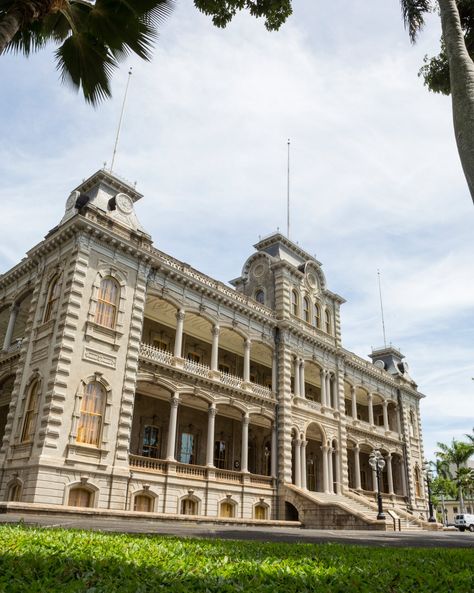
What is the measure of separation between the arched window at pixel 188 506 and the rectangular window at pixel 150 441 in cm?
381

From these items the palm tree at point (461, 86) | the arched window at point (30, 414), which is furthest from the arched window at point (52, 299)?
the palm tree at point (461, 86)

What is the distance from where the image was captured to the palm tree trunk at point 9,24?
8633 millimetres

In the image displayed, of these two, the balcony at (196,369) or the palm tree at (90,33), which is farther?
the balcony at (196,369)

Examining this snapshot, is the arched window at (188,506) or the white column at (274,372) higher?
the white column at (274,372)

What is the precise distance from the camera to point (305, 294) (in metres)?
32.8

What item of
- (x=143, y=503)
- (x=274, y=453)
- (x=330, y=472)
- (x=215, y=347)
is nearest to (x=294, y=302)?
(x=215, y=347)

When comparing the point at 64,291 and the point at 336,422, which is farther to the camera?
the point at 336,422

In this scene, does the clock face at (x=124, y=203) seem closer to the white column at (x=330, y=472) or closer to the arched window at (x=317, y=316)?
the arched window at (x=317, y=316)

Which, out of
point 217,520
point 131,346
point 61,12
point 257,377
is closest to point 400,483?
point 257,377

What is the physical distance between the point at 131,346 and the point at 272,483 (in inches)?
453

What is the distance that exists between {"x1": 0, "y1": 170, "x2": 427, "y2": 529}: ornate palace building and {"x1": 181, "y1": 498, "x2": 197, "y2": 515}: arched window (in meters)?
0.05

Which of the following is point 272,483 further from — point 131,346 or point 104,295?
point 104,295

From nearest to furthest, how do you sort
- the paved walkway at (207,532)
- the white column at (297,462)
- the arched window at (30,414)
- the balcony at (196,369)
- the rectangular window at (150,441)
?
the paved walkway at (207,532), the arched window at (30,414), the balcony at (196,369), the rectangular window at (150,441), the white column at (297,462)

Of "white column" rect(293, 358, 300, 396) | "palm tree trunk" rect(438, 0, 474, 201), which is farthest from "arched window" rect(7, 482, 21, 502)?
"palm tree trunk" rect(438, 0, 474, 201)
